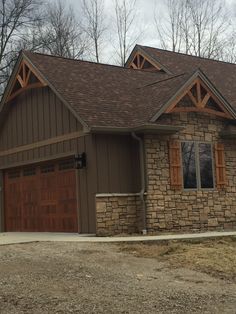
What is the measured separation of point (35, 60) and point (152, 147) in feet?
16.7

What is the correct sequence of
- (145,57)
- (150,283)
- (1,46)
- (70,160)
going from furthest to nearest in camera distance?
(1,46) < (145,57) < (70,160) < (150,283)

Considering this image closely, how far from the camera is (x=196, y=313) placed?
7812 millimetres

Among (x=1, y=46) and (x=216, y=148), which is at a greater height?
(x=1, y=46)

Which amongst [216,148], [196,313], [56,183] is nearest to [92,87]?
[56,183]

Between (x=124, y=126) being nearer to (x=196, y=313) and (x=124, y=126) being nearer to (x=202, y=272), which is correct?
(x=202, y=272)

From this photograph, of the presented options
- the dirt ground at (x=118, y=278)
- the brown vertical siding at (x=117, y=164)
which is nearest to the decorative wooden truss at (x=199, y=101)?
the brown vertical siding at (x=117, y=164)

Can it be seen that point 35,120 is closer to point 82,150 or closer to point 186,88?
point 82,150

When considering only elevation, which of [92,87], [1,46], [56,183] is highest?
[1,46]

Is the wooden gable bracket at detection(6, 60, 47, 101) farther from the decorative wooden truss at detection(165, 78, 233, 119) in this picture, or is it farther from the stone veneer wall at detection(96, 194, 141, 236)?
the stone veneer wall at detection(96, 194, 141, 236)

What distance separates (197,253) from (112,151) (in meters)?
5.49

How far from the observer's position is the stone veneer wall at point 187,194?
55.7 feet

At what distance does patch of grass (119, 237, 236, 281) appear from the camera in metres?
11.1

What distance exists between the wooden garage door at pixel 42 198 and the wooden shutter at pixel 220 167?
460 centimetres

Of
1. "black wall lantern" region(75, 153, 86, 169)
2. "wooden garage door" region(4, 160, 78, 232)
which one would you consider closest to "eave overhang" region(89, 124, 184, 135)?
"black wall lantern" region(75, 153, 86, 169)
